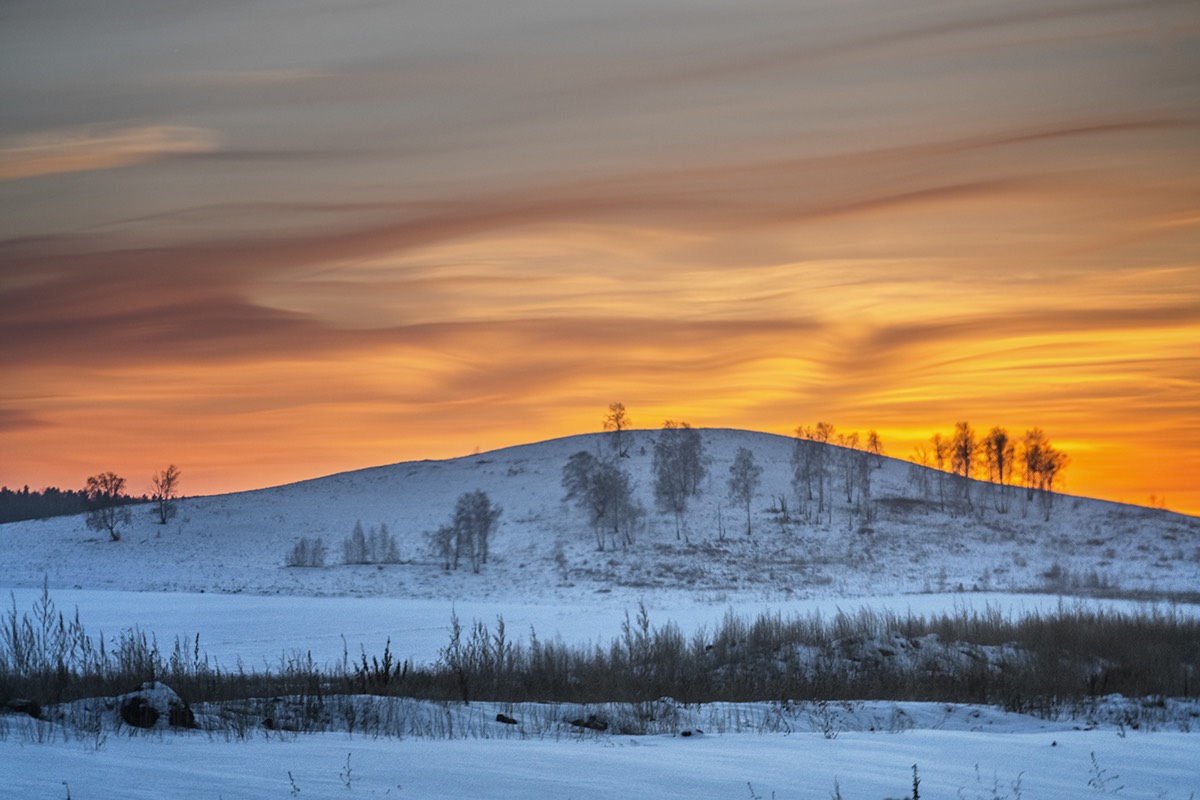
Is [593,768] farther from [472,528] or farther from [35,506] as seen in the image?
[35,506]

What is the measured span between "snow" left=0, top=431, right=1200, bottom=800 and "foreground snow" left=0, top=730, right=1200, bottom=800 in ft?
0.13

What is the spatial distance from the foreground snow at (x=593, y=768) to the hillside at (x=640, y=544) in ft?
144

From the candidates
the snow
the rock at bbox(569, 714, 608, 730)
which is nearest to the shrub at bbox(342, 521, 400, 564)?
the snow

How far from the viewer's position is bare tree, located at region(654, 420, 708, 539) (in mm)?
100875

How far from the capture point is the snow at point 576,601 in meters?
8.58

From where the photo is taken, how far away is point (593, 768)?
8.88 m

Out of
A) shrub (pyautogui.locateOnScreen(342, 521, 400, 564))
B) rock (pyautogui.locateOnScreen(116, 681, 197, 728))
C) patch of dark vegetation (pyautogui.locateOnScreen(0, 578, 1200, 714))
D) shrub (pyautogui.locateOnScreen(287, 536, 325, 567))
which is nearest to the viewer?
rock (pyautogui.locateOnScreen(116, 681, 197, 728))

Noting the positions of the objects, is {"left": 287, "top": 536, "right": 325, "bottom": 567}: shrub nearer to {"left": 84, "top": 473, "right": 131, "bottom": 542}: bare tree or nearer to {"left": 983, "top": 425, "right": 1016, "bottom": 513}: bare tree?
{"left": 84, "top": 473, "right": 131, "bottom": 542}: bare tree

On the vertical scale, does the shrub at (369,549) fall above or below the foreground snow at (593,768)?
above

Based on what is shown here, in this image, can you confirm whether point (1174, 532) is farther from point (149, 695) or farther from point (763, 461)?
point (149, 695)

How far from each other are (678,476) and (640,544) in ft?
65.1

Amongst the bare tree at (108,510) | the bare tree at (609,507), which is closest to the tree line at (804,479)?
the bare tree at (609,507)

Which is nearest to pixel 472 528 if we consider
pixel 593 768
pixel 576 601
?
pixel 576 601

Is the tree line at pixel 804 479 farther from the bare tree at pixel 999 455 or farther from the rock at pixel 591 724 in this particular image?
the rock at pixel 591 724
